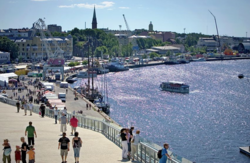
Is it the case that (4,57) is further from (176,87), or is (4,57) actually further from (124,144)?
(124,144)

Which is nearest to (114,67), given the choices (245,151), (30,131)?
(245,151)

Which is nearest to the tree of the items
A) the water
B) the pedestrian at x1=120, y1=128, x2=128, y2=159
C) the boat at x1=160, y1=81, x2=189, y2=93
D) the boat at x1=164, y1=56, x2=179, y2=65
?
the water

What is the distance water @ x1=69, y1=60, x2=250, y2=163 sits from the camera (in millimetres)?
29094

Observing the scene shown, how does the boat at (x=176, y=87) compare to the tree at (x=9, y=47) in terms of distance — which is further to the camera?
the tree at (x=9, y=47)

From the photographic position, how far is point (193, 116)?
41.9m

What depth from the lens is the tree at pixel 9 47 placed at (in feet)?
316

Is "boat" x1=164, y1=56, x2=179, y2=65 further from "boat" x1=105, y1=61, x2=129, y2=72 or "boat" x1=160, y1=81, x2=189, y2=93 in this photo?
"boat" x1=160, y1=81, x2=189, y2=93

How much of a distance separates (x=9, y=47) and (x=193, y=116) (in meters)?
65.1

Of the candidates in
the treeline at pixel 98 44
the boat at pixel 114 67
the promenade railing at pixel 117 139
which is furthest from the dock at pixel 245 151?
the treeline at pixel 98 44

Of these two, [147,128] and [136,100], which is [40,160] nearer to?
[147,128]

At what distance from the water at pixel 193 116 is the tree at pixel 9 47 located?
34.1 meters

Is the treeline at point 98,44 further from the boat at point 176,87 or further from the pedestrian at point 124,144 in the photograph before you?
the pedestrian at point 124,144

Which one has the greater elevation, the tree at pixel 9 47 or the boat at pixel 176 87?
the tree at pixel 9 47

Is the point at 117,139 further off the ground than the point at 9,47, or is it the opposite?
the point at 9,47
